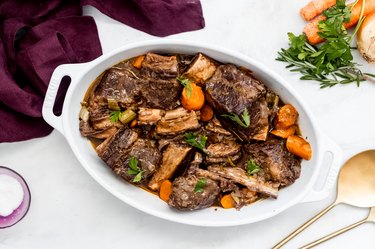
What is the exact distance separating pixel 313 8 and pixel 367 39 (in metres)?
0.36

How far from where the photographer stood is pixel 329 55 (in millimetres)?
2975

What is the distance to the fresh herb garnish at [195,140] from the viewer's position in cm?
296

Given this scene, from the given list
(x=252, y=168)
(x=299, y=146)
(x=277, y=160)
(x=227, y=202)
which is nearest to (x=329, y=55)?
(x=299, y=146)

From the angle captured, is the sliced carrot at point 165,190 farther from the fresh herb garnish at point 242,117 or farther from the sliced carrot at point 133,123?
the fresh herb garnish at point 242,117

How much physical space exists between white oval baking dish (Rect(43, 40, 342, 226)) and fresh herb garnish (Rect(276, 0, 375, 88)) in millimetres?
302

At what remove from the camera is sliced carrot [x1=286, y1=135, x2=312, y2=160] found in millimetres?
2859

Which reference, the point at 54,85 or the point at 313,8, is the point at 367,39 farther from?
the point at 54,85

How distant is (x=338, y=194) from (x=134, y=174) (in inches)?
48.4

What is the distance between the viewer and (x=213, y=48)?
2760 mm

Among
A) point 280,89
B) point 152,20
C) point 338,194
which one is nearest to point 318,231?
point 338,194

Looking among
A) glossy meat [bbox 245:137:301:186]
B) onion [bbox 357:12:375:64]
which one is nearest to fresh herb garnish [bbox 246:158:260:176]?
glossy meat [bbox 245:137:301:186]

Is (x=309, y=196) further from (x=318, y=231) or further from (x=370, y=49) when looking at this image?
(x=370, y=49)

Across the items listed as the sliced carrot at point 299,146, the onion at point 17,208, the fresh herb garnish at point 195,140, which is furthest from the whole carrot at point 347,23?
the onion at point 17,208

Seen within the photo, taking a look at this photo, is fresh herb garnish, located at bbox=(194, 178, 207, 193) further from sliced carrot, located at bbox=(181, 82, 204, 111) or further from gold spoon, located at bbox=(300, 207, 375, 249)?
gold spoon, located at bbox=(300, 207, 375, 249)
